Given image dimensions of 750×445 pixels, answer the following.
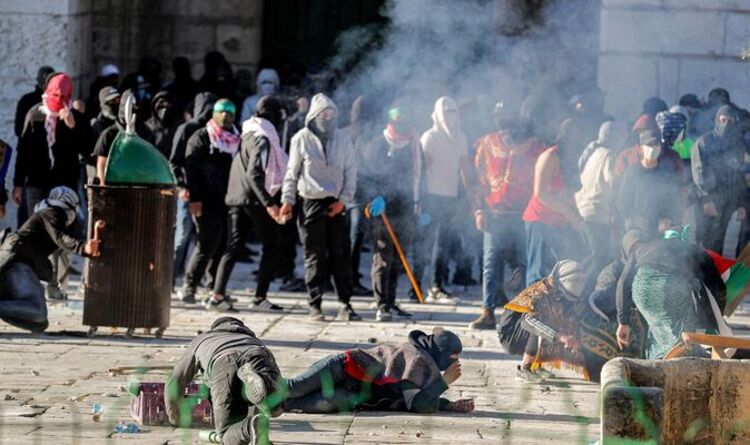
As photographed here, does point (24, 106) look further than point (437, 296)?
Yes

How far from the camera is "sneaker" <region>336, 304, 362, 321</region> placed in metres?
12.1

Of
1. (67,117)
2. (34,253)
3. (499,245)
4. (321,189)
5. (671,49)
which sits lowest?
(34,253)

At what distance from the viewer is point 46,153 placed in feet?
42.0

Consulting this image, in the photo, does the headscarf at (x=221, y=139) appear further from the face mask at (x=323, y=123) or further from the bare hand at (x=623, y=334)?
the bare hand at (x=623, y=334)

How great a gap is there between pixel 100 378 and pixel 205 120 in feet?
13.0

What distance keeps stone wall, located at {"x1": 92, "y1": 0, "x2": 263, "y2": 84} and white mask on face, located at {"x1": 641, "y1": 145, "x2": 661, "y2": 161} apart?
305 inches

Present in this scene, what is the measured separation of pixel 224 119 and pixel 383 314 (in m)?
1.96

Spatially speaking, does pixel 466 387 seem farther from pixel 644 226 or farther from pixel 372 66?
pixel 372 66

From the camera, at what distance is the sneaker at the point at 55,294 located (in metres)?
12.5

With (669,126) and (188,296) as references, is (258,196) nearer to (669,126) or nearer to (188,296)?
(188,296)

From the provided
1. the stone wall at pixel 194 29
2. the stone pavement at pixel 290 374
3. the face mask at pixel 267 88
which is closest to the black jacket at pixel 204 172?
the stone pavement at pixel 290 374

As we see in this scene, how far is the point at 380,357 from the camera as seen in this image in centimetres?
869

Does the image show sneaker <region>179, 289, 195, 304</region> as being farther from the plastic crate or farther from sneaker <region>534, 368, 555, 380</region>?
the plastic crate

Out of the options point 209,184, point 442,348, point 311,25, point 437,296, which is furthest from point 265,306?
point 311,25
